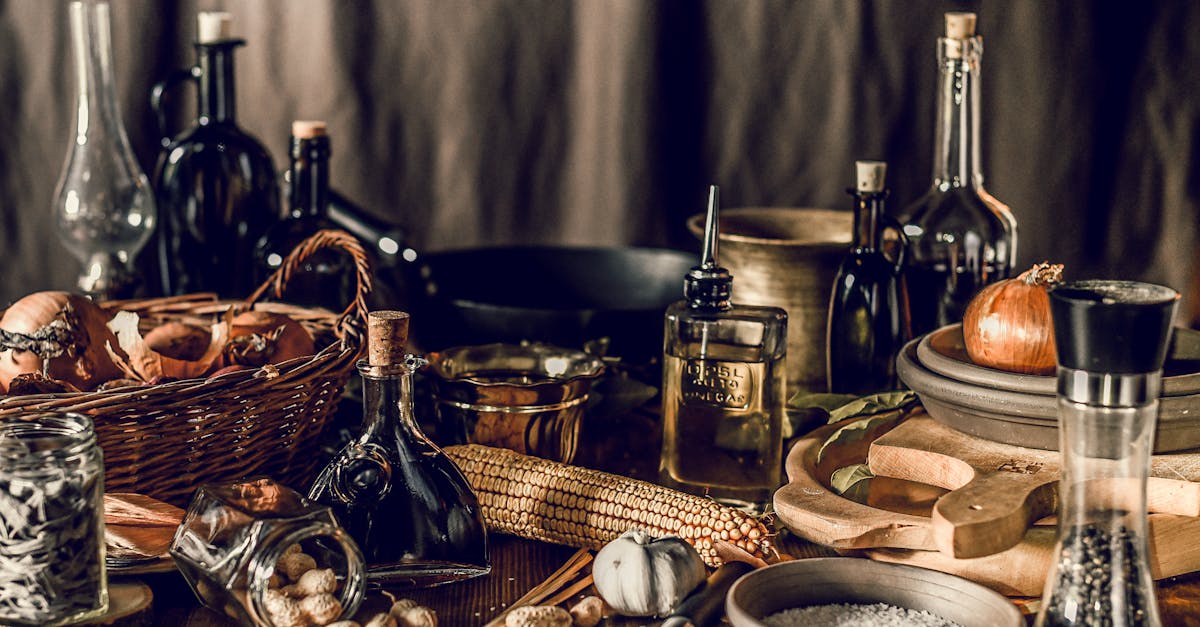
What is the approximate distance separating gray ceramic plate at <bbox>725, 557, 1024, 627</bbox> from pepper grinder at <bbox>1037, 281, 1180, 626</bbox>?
41 mm

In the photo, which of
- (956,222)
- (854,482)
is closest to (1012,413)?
(854,482)

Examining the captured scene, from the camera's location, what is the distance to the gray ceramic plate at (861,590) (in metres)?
0.74

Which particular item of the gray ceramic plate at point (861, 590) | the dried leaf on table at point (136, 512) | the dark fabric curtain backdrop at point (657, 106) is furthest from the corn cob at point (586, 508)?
the dark fabric curtain backdrop at point (657, 106)

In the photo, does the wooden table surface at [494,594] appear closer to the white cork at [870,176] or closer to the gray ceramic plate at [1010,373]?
the gray ceramic plate at [1010,373]

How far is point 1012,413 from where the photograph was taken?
910mm

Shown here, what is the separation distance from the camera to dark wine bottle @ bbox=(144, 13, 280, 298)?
1363 mm

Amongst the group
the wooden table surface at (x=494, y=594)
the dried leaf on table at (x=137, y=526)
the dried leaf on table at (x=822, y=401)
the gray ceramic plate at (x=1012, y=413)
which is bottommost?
the wooden table surface at (x=494, y=594)

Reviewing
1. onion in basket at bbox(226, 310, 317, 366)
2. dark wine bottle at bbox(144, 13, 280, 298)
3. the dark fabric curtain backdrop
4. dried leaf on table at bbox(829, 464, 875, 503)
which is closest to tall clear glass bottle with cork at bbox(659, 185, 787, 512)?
dried leaf on table at bbox(829, 464, 875, 503)

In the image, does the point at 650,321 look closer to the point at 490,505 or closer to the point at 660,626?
the point at 490,505

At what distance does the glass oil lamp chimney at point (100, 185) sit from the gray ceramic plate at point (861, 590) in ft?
2.84

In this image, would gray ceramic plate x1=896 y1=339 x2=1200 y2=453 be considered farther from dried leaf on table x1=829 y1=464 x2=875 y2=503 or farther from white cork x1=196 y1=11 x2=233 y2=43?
white cork x1=196 y1=11 x2=233 y2=43

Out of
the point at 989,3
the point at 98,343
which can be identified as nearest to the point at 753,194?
the point at 989,3

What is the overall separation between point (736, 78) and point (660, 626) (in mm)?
1002

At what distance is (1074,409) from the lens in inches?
27.3
